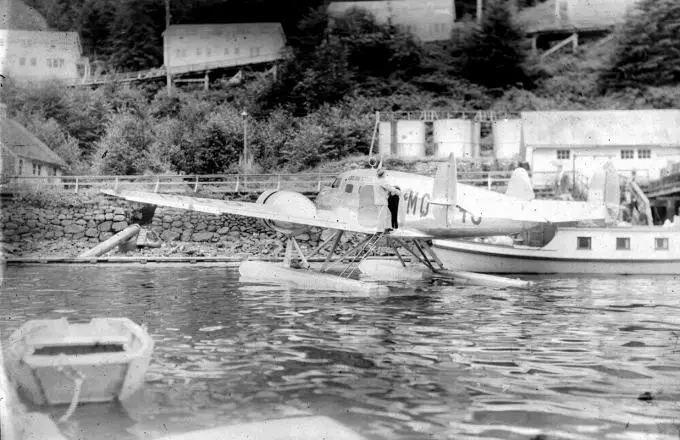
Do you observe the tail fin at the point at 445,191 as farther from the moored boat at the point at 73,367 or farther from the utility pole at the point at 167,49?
the utility pole at the point at 167,49

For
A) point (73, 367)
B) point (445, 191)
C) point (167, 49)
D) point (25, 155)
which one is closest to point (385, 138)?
point (25, 155)

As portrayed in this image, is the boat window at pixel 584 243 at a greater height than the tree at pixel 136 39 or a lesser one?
lesser

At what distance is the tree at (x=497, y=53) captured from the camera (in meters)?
63.7

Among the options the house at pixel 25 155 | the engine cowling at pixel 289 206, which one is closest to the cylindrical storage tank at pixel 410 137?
the house at pixel 25 155

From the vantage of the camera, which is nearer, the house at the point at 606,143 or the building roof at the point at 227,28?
the house at the point at 606,143

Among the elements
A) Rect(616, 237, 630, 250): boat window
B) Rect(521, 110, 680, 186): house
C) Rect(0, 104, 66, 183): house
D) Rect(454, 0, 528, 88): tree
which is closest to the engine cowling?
Rect(616, 237, 630, 250): boat window

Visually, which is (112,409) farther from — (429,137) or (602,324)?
(429,137)

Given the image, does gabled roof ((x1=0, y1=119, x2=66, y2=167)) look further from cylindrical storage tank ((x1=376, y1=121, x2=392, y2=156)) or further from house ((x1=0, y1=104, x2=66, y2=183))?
cylindrical storage tank ((x1=376, y1=121, x2=392, y2=156))

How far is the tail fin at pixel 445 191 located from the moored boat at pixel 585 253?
5.69 meters

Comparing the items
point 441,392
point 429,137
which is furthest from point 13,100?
point 441,392

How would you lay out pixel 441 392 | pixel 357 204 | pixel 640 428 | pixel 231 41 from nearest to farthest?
1. pixel 640 428
2. pixel 441 392
3. pixel 357 204
4. pixel 231 41

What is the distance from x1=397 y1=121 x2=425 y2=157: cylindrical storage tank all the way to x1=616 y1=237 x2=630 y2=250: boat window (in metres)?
22.9

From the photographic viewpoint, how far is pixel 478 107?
2351 inches

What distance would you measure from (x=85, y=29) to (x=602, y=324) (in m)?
64.5
